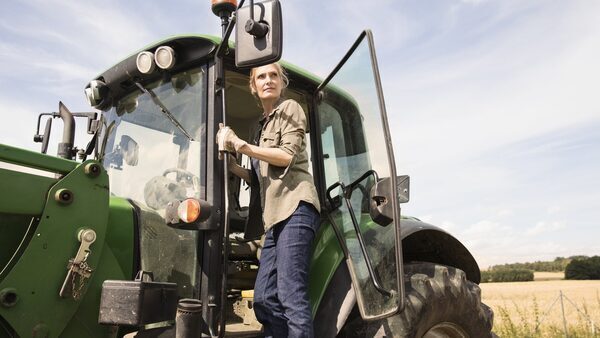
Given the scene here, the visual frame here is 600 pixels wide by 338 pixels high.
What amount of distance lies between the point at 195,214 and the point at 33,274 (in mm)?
749

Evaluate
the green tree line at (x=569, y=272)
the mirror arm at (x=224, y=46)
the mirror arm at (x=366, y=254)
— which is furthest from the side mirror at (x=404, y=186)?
the green tree line at (x=569, y=272)

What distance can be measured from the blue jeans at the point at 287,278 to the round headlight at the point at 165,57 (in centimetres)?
112

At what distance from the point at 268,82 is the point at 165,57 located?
654 millimetres

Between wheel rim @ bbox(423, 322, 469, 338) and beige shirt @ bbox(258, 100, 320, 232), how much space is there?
3.93ft

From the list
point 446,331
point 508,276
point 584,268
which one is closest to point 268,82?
point 446,331

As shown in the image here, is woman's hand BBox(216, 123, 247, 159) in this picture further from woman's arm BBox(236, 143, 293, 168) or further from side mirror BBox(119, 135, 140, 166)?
side mirror BBox(119, 135, 140, 166)

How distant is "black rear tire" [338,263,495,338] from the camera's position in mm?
2707

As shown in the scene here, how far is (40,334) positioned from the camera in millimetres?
2139

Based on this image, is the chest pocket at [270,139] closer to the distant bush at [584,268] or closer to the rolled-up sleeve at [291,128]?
the rolled-up sleeve at [291,128]

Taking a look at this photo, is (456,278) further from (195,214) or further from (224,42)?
(224,42)

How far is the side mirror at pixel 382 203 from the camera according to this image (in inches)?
98.0

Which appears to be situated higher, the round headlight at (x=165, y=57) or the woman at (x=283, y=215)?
the round headlight at (x=165, y=57)

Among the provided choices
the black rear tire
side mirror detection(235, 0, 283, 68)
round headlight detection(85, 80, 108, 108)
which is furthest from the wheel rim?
round headlight detection(85, 80, 108, 108)

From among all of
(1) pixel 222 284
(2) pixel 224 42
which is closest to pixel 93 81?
(2) pixel 224 42
